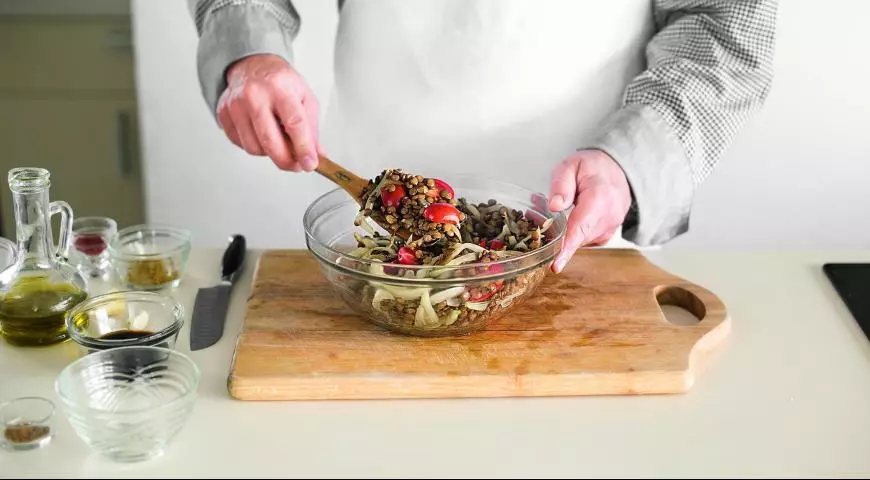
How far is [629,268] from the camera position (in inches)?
55.5

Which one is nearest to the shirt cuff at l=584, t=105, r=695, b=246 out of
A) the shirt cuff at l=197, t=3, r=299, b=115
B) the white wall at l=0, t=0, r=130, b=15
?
the shirt cuff at l=197, t=3, r=299, b=115

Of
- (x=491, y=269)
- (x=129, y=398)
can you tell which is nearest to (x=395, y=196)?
(x=491, y=269)

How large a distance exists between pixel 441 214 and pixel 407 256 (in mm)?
71

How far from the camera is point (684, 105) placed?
154cm

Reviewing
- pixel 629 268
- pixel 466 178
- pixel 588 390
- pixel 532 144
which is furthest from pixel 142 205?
pixel 588 390

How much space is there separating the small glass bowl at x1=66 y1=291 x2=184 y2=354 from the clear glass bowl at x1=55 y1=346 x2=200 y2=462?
0.06 meters

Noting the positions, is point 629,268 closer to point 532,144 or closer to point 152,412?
point 532,144

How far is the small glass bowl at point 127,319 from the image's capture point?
1108 mm

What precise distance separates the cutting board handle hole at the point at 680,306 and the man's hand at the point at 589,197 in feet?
0.38

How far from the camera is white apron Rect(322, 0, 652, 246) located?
1.71 m

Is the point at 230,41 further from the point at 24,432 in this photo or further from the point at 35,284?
the point at 24,432

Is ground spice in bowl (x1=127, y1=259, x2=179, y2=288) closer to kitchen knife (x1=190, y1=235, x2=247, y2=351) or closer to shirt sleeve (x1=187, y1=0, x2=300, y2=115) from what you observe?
kitchen knife (x1=190, y1=235, x2=247, y2=351)

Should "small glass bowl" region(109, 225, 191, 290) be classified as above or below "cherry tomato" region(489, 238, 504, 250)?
below

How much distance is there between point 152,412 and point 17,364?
295 mm
